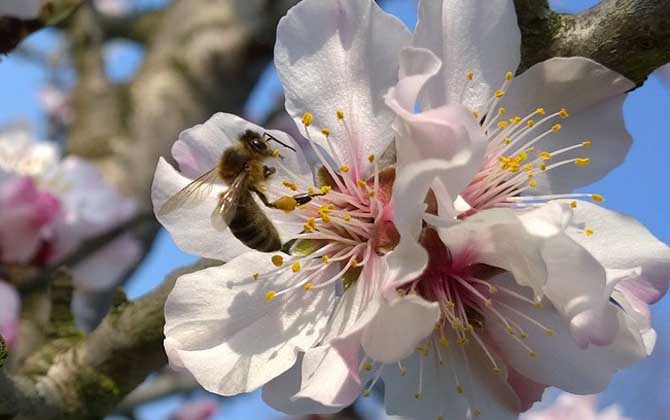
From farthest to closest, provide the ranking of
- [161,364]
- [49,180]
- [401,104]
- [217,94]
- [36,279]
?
[217,94] < [49,180] < [36,279] < [161,364] < [401,104]

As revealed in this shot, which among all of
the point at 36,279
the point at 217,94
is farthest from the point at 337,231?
the point at 217,94

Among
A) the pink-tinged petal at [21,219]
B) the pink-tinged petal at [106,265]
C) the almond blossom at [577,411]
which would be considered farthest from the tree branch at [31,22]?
the almond blossom at [577,411]

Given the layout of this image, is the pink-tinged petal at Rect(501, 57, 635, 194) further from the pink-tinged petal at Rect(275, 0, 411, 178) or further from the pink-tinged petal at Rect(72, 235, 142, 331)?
the pink-tinged petal at Rect(72, 235, 142, 331)

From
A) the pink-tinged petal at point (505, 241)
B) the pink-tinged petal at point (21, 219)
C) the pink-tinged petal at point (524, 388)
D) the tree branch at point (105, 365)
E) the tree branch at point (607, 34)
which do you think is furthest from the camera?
the pink-tinged petal at point (21, 219)

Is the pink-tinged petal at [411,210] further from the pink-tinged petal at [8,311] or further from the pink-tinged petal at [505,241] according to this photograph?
the pink-tinged petal at [8,311]

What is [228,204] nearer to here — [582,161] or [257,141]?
[257,141]

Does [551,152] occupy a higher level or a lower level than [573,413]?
higher

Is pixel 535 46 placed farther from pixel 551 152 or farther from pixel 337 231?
pixel 337 231
